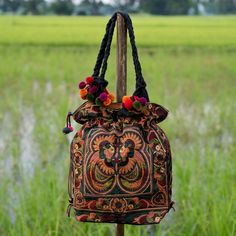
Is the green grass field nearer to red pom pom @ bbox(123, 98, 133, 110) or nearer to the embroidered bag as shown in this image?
the embroidered bag

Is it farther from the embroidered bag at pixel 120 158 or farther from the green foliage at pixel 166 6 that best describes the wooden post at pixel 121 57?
the green foliage at pixel 166 6

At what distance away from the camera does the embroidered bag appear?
1107 millimetres

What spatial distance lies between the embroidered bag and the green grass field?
72cm

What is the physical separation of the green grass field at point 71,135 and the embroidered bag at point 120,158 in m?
0.72

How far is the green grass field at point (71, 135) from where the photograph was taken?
6.84 feet

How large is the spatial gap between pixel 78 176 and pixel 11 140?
7.88 ft

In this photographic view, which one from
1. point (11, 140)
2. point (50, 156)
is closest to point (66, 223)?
point (50, 156)

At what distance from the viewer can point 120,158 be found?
1.10 meters

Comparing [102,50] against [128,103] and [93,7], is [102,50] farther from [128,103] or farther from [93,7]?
[93,7]

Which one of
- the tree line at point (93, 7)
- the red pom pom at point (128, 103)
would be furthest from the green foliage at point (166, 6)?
the red pom pom at point (128, 103)

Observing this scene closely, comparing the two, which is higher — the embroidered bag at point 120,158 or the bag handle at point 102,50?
the bag handle at point 102,50

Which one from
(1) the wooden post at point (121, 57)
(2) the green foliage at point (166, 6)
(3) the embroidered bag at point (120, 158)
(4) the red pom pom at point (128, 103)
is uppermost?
(2) the green foliage at point (166, 6)

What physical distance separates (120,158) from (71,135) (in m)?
2.53

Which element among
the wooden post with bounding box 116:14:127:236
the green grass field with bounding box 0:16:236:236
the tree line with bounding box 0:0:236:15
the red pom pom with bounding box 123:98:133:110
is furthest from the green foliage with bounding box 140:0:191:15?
the red pom pom with bounding box 123:98:133:110
